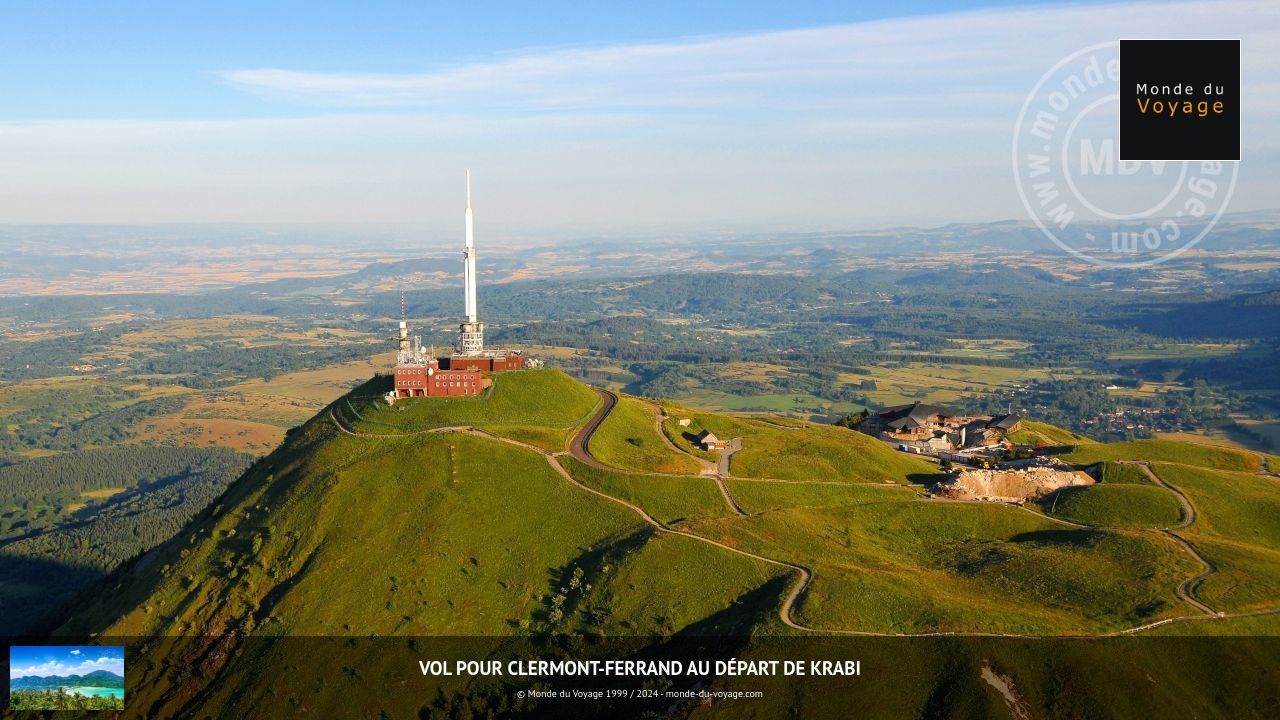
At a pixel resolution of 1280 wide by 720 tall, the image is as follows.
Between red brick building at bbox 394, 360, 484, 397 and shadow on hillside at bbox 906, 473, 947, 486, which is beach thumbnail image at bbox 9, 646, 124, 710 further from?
shadow on hillside at bbox 906, 473, 947, 486

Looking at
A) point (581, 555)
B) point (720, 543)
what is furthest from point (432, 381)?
point (720, 543)

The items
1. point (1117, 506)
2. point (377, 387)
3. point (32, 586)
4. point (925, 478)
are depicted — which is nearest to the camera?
point (1117, 506)

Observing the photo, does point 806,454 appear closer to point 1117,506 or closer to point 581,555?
point 1117,506

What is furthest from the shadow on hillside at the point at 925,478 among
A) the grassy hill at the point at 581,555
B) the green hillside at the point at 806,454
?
the grassy hill at the point at 581,555

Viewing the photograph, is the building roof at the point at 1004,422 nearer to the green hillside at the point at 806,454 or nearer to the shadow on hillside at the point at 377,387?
the green hillside at the point at 806,454

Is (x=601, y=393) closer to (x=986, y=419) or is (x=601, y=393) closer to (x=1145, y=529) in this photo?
(x=986, y=419)

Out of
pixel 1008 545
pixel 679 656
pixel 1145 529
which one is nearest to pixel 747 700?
pixel 679 656
